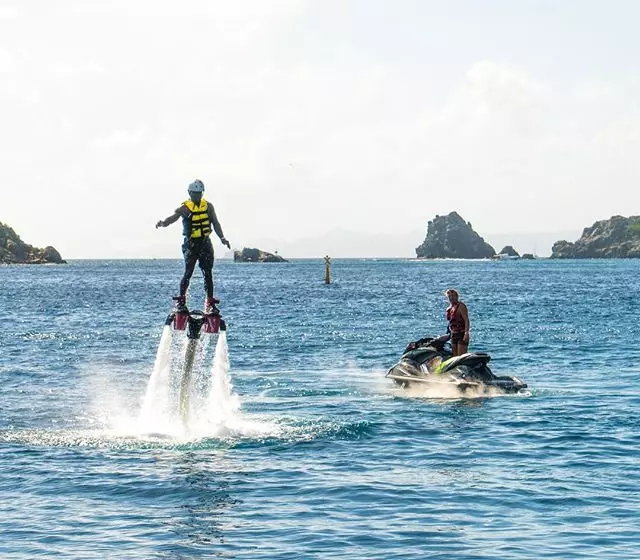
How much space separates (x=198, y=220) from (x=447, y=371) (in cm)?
1130

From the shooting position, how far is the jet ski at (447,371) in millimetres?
27438

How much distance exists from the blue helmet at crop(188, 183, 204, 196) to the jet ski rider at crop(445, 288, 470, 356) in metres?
10.6

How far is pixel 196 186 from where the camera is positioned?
1864 cm

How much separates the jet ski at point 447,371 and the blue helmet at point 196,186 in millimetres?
11125

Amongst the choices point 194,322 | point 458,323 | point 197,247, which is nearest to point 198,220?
point 197,247

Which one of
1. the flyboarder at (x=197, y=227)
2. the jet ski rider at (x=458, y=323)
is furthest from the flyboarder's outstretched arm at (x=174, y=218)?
the jet ski rider at (x=458, y=323)

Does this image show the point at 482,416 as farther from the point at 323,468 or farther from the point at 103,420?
the point at 103,420

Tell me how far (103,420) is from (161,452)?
4861mm

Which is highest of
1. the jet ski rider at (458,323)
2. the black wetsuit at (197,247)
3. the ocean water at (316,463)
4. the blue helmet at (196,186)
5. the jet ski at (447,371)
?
the blue helmet at (196,186)

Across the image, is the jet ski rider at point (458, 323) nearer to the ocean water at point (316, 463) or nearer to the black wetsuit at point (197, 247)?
the ocean water at point (316, 463)

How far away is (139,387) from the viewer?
32406 millimetres

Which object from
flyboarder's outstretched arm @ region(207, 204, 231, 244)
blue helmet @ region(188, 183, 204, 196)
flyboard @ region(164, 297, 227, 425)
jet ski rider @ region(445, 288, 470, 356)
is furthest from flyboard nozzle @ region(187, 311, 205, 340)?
jet ski rider @ region(445, 288, 470, 356)

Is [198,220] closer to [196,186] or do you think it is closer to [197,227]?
[197,227]

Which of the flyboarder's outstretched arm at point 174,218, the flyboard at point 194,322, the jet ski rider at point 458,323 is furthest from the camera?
the jet ski rider at point 458,323
